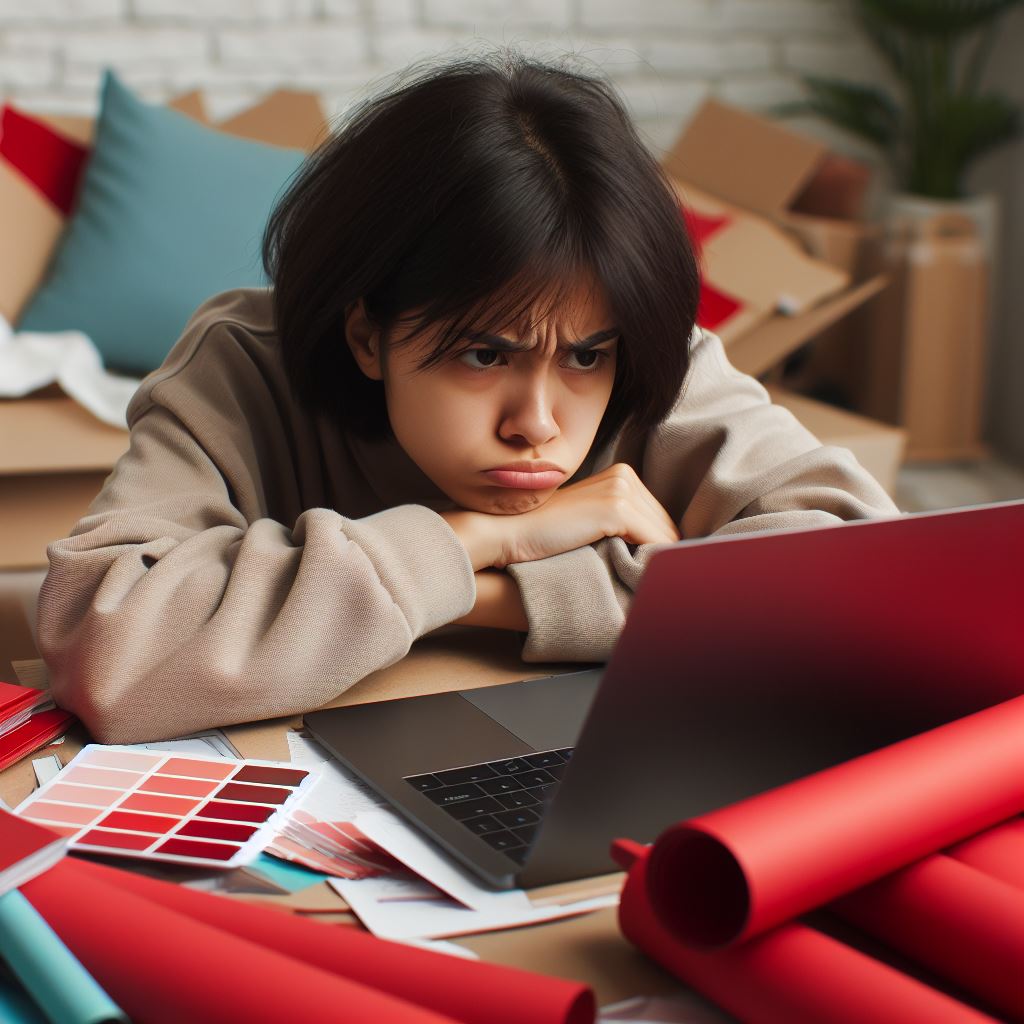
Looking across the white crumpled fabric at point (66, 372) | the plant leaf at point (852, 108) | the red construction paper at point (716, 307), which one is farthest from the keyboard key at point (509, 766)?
the plant leaf at point (852, 108)

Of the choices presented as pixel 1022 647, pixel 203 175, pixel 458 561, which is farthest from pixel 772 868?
pixel 203 175

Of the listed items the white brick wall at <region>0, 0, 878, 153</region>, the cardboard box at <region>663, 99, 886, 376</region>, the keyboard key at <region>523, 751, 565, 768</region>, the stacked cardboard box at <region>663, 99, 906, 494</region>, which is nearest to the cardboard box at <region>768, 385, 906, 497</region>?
the stacked cardboard box at <region>663, 99, 906, 494</region>

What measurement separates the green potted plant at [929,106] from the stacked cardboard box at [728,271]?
28 cm

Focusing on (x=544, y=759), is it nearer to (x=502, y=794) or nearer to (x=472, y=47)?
(x=502, y=794)

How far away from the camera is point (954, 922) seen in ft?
1.57

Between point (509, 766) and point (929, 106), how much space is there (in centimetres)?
306

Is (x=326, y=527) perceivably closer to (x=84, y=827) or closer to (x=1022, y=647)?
(x=84, y=827)

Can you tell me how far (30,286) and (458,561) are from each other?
6.03 ft

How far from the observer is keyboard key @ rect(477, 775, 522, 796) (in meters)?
0.66

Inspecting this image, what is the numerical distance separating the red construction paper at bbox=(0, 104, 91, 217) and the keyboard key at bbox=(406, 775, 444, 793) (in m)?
2.12

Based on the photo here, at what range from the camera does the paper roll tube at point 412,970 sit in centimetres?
42

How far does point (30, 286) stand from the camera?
2418mm

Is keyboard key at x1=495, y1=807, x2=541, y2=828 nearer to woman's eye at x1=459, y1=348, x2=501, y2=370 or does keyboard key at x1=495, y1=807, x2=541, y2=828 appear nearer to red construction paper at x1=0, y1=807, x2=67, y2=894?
red construction paper at x1=0, y1=807, x2=67, y2=894

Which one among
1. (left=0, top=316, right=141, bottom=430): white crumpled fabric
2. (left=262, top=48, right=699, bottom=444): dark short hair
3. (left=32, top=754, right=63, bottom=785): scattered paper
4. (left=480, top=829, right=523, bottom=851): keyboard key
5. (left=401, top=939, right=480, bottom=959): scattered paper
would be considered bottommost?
(left=0, top=316, right=141, bottom=430): white crumpled fabric
